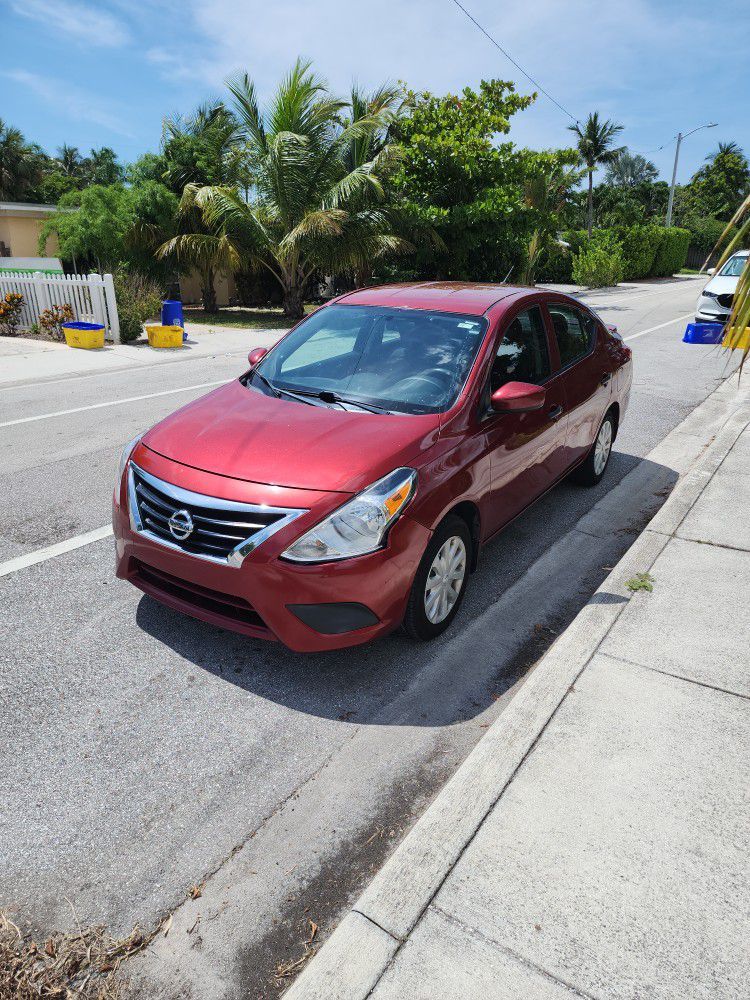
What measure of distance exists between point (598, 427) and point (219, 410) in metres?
3.29

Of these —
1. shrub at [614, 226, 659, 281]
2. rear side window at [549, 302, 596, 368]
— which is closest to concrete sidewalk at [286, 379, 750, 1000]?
rear side window at [549, 302, 596, 368]

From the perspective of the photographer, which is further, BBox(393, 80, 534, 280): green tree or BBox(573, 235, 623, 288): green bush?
BBox(573, 235, 623, 288): green bush

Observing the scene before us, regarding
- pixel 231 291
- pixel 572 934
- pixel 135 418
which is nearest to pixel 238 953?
pixel 572 934

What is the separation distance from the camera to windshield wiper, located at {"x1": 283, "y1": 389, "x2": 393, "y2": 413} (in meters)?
3.71

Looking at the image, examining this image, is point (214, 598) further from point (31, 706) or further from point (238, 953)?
point (238, 953)

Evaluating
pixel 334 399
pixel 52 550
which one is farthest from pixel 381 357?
pixel 52 550

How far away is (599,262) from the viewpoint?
35562mm

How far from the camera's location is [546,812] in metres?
2.52

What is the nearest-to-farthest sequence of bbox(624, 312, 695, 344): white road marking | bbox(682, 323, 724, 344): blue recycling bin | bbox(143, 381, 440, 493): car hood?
bbox(143, 381, 440, 493): car hood → bbox(682, 323, 724, 344): blue recycling bin → bbox(624, 312, 695, 344): white road marking

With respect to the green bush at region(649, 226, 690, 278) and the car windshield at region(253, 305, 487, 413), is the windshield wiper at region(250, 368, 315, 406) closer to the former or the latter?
the car windshield at region(253, 305, 487, 413)

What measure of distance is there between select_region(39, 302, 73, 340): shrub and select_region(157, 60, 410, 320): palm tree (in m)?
5.58

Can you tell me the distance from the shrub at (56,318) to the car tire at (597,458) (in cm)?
1213

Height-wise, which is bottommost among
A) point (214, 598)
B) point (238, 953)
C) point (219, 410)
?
point (238, 953)

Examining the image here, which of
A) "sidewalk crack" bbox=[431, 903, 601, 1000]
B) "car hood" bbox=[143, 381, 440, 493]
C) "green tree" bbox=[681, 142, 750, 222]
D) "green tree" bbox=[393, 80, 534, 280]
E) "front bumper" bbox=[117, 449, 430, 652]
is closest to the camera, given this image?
"sidewalk crack" bbox=[431, 903, 601, 1000]
